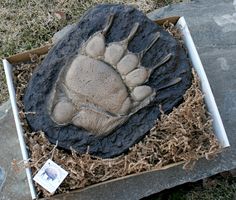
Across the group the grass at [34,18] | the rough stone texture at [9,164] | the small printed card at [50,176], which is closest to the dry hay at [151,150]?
the small printed card at [50,176]

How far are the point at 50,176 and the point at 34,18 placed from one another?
1.06 meters

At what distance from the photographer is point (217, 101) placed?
2088 millimetres

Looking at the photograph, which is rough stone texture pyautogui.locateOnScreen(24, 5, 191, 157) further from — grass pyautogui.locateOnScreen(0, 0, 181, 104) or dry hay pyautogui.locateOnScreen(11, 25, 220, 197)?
grass pyautogui.locateOnScreen(0, 0, 181, 104)

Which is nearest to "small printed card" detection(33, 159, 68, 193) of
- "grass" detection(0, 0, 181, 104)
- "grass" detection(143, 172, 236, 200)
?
"grass" detection(143, 172, 236, 200)

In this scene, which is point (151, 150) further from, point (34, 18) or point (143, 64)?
point (34, 18)

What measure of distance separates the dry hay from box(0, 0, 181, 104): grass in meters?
0.74

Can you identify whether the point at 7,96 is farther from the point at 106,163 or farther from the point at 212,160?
the point at 212,160

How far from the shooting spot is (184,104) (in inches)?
73.1

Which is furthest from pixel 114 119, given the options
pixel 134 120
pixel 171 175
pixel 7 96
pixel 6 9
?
pixel 6 9

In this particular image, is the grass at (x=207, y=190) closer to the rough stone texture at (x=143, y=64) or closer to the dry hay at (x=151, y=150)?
the dry hay at (x=151, y=150)

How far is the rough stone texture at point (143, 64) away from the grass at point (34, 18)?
68cm

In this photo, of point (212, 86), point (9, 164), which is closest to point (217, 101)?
point (212, 86)

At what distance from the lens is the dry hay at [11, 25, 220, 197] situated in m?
A: 1.79

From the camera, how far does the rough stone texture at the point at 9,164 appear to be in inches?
80.3
